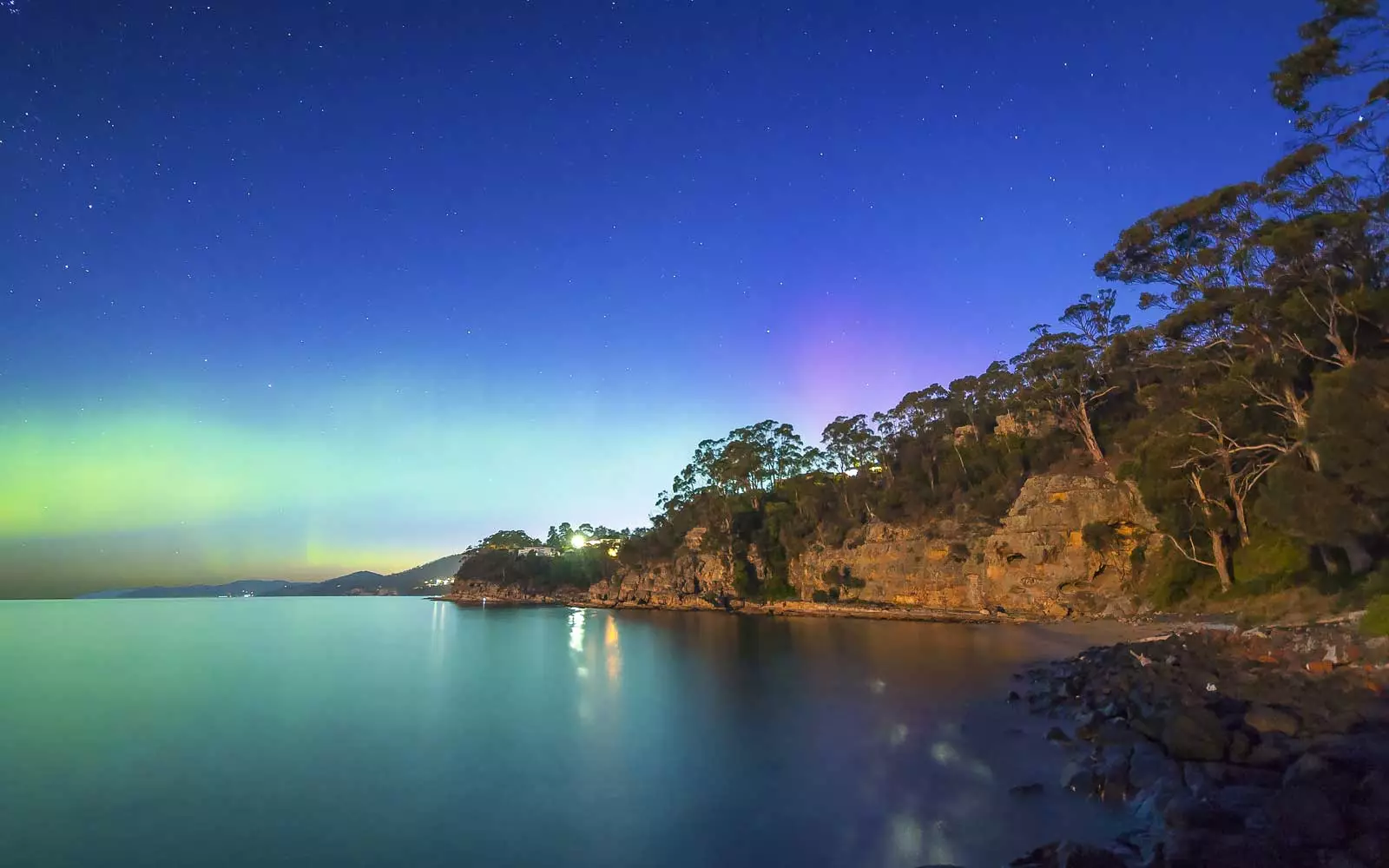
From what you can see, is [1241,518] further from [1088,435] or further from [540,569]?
[540,569]

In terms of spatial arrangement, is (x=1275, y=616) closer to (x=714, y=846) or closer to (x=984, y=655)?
(x=984, y=655)

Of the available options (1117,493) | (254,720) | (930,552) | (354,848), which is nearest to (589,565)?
(930,552)

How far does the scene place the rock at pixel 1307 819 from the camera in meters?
7.51

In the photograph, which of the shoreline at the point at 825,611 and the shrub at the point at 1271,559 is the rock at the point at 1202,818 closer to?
the shrub at the point at 1271,559

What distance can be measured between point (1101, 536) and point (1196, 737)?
39.2 m

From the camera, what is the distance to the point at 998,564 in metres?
53.7

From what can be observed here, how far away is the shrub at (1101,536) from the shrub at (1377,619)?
28.9m

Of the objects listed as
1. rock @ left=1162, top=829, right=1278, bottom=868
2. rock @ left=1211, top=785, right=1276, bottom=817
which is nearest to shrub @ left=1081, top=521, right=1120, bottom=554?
rock @ left=1211, top=785, right=1276, bottom=817

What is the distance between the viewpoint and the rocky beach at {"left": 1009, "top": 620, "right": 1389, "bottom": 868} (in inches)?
304

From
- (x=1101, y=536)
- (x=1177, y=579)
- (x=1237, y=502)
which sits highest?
(x=1237, y=502)

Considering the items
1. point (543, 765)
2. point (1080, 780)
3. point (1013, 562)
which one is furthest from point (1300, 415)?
point (543, 765)

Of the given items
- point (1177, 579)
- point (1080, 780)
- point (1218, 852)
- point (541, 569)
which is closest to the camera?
point (1218, 852)

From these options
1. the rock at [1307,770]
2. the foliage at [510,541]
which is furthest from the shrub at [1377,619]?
the foliage at [510,541]

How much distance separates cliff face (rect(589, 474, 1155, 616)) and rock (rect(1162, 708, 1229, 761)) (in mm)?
37553
